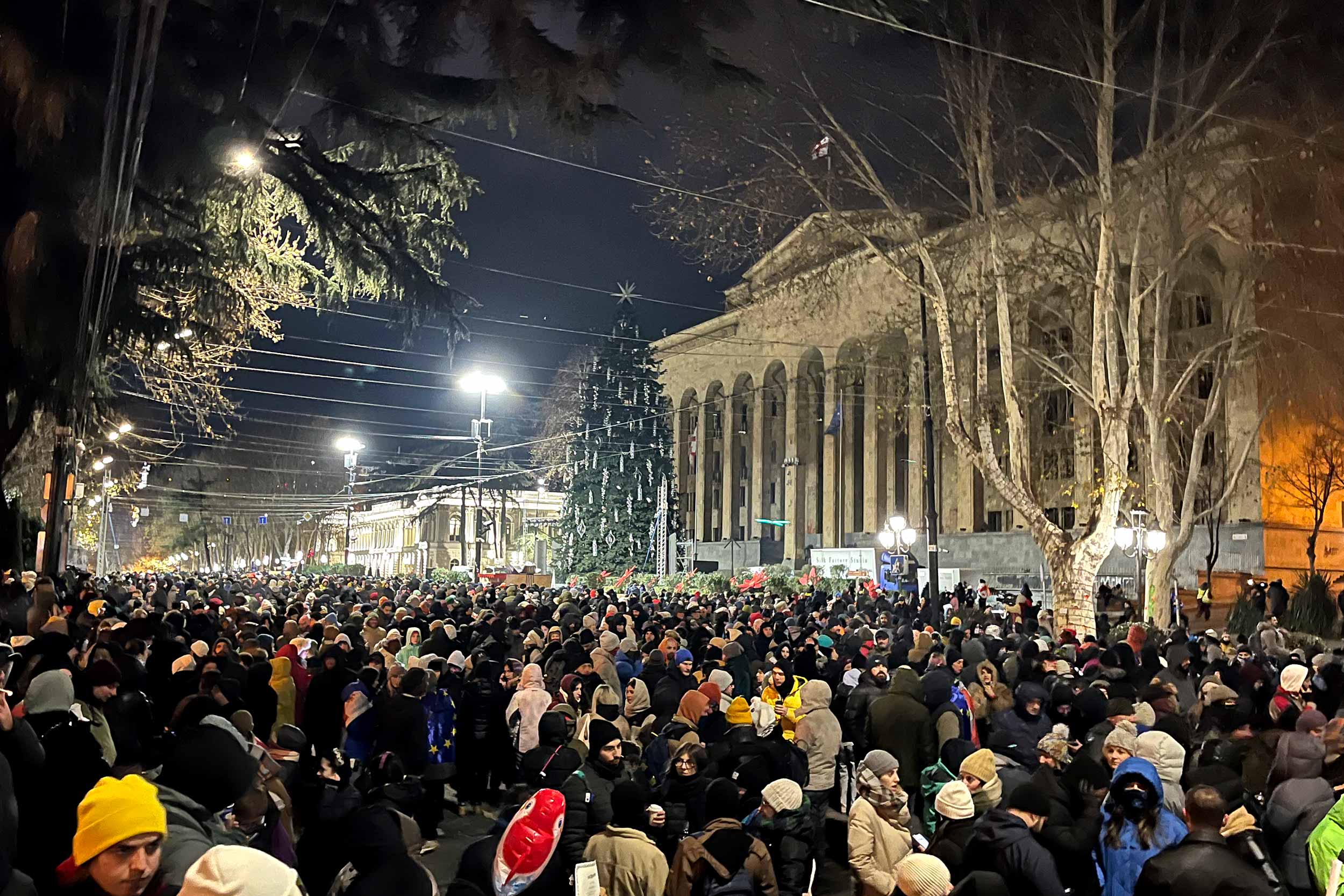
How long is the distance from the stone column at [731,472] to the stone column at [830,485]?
8.76 m

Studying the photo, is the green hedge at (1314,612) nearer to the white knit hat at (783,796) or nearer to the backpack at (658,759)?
the backpack at (658,759)

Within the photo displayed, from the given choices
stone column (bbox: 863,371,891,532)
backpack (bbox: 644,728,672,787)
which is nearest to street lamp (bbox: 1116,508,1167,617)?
stone column (bbox: 863,371,891,532)

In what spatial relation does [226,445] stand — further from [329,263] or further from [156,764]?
[156,764]

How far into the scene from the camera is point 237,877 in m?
3.13

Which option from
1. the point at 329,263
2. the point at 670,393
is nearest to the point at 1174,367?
the point at 329,263

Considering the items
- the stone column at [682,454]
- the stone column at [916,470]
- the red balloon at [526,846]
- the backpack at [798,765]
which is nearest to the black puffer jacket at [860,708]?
the backpack at [798,765]

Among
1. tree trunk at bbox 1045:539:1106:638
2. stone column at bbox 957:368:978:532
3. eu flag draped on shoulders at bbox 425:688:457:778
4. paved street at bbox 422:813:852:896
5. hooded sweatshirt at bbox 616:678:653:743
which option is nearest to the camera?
paved street at bbox 422:813:852:896

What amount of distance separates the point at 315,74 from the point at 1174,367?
23.9m

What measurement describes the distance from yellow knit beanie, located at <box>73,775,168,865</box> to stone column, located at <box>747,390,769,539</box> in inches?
2259

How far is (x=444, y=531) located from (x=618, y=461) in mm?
32785

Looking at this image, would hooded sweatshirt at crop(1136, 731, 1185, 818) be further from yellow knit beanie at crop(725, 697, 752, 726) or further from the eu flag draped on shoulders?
the eu flag draped on shoulders

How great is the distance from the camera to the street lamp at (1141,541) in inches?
872

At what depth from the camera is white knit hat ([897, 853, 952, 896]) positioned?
4.88 metres

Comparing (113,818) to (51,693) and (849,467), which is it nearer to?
(51,693)
